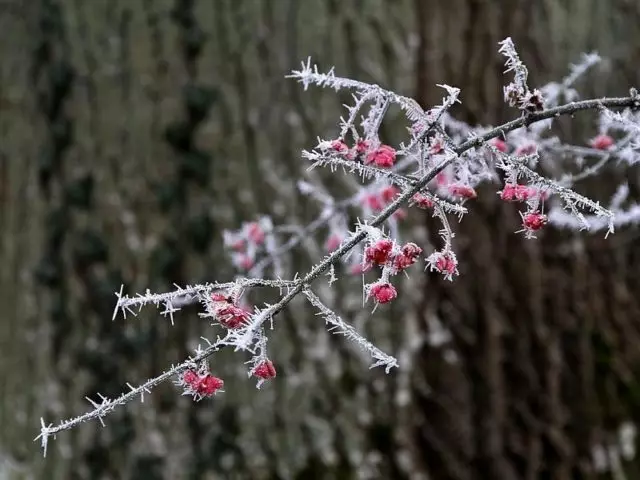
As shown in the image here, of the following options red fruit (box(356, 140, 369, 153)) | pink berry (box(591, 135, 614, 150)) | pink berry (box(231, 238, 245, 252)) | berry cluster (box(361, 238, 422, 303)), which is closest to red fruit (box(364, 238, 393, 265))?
berry cluster (box(361, 238, 422, 303))

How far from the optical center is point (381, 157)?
0.48m

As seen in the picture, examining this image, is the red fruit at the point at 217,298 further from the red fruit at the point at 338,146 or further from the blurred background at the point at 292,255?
the blurred background at the point at 292,255

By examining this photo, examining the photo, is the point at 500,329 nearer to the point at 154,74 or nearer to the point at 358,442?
the point at 358,442

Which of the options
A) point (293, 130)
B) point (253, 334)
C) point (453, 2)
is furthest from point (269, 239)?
point (253, 334)

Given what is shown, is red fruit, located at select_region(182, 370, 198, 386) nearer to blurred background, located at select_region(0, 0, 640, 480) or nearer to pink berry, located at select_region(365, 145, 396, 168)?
pink berry, located at select_region(365, 145, 396, 168)

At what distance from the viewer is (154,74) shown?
1.05m

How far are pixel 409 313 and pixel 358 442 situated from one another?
0.73 feet

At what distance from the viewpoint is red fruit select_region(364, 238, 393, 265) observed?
1.30 feet

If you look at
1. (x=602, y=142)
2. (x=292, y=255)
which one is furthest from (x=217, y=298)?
(x=292, y=255)

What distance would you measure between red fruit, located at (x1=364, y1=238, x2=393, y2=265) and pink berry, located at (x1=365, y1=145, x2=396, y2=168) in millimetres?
97

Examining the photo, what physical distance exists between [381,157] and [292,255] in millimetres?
571

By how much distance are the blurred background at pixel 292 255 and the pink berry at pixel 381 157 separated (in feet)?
1.86

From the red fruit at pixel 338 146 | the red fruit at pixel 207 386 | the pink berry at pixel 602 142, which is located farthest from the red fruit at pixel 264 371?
the pink berry at pixel 602 142

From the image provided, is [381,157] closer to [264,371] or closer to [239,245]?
[264,371]
